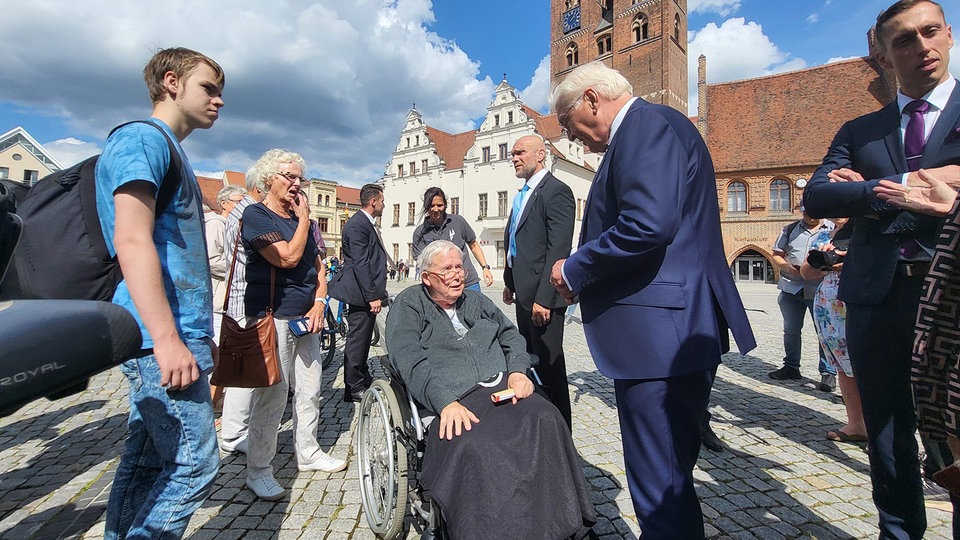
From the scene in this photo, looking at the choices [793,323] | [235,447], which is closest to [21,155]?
[235,447]

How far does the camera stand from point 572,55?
4228cm

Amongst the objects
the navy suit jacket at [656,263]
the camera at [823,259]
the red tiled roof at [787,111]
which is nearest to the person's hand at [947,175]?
the navy suit jacket at [656,263]

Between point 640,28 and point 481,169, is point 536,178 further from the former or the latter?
point 640,28

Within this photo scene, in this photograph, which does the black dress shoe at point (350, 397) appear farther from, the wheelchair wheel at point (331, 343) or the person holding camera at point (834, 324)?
the person holding camera at point (834, 324)

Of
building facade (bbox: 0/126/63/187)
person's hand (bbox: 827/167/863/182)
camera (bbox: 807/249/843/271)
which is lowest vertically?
camera (bbox: 807/249/843/271)

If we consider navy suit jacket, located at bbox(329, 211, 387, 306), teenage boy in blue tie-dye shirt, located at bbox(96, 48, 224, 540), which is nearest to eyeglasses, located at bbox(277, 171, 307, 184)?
teenage boy in blue tie-dye shirt, located at bbox(96, 48, 224, 540)

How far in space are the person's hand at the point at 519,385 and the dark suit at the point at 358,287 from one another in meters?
2.84

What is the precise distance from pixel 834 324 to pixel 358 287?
4.76m

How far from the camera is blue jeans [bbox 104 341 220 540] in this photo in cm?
157

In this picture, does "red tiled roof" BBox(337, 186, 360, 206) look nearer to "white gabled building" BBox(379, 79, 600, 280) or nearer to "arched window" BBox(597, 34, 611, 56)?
"white gabled building" BBox(379, 79, 600, 280)

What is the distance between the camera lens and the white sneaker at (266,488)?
9.17 ft

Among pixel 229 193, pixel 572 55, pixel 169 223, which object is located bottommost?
pixel 169 223

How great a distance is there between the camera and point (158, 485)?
62.7 inches

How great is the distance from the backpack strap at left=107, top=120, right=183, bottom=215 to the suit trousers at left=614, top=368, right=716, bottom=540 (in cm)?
190
